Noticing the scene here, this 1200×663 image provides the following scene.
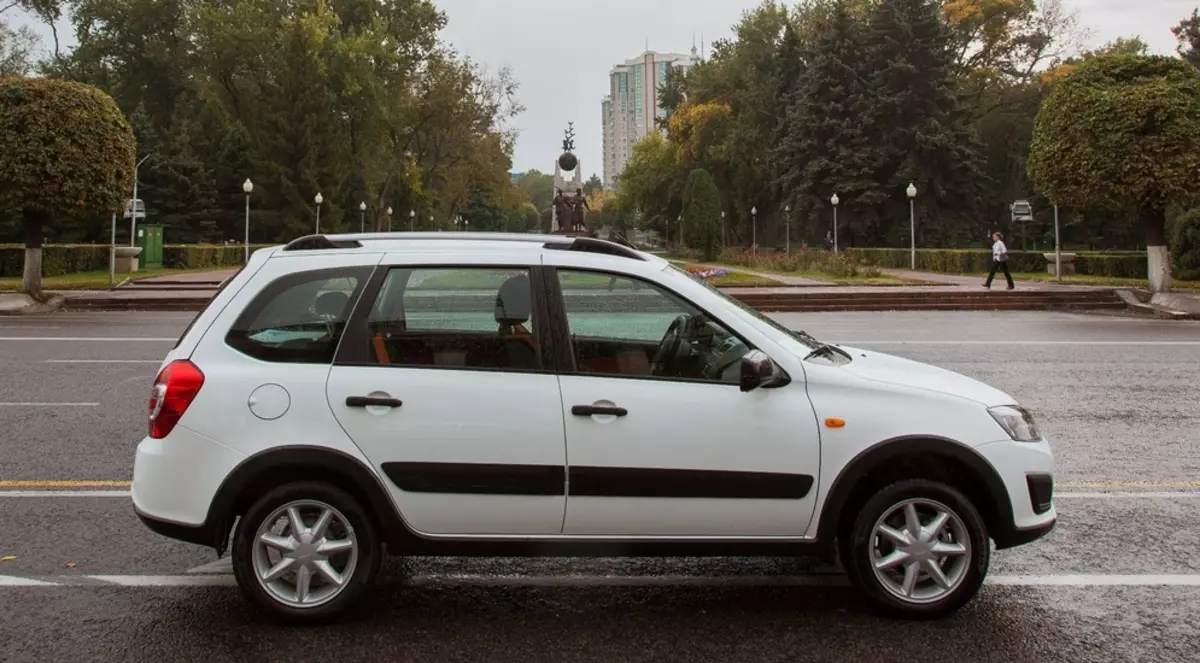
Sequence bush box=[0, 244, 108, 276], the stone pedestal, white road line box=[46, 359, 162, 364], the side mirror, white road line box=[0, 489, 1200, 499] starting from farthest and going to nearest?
the stone pedestal
bush box=[0, 244, 108, 276]
white road line box=[46, 359, 162, 364]
white road line box=[0, 489, 1200, 499]
the side mirror

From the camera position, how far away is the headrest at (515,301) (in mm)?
4148

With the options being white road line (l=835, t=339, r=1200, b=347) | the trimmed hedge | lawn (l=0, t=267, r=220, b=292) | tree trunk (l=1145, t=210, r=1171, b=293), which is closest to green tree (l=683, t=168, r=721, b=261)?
the trimmed hedge

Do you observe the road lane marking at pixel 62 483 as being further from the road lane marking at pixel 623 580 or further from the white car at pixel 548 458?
the white car at pixel 548 458

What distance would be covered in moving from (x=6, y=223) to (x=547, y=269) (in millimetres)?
53342

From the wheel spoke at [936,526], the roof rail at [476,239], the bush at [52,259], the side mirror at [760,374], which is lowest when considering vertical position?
the wheel spoke at [936,526]

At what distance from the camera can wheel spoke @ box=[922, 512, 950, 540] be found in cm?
398

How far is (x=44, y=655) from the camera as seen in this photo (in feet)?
12.2

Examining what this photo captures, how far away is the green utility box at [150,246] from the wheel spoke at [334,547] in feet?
130

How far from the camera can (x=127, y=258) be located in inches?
1404

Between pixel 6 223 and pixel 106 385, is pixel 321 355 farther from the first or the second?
pixel 6 223

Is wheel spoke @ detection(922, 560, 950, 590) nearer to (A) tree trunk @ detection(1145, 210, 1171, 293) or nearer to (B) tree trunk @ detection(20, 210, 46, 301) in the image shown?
(A) tree trunk @ detection(1145, 210, 1171, 293)

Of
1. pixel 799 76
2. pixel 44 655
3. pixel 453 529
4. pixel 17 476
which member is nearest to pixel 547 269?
pixel 453 529

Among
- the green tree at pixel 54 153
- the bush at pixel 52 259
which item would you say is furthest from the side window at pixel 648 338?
the bush at pixel 52 259

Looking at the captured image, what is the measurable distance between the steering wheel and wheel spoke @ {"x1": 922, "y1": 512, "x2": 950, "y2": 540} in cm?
134
